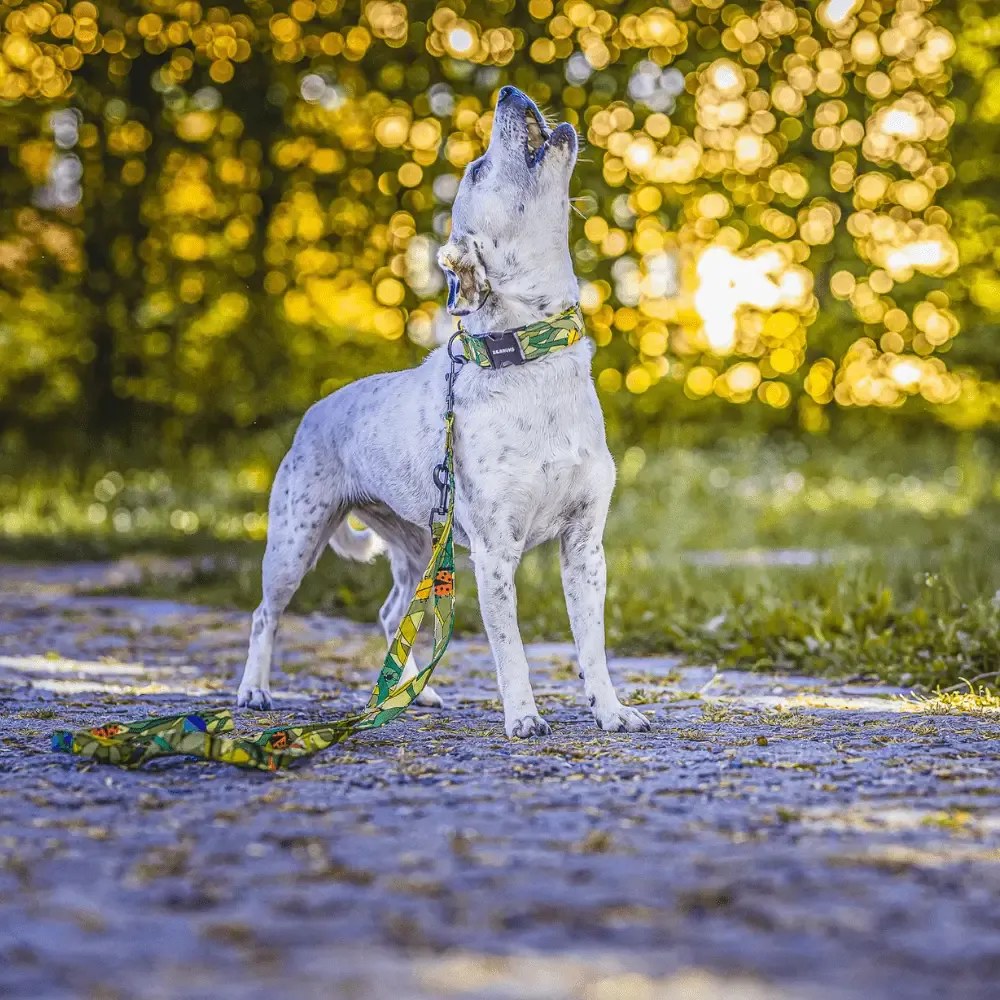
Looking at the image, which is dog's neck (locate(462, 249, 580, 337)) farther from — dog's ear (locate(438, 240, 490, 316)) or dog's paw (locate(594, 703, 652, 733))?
dog's paw (locate(594, 703, 652, 733))

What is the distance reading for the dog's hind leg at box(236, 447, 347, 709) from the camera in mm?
5438

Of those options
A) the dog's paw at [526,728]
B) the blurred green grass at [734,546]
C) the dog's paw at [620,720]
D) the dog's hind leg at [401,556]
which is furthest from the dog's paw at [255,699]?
the blurred green grass at [734,546]

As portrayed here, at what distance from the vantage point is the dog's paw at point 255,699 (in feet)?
16.8

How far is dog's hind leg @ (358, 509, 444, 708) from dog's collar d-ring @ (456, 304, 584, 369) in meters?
1.10

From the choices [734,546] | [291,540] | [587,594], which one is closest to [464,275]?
[587,594]

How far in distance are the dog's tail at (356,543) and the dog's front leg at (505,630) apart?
1.44 m

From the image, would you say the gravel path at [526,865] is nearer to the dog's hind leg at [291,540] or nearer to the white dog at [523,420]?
the white dog at [523,420]

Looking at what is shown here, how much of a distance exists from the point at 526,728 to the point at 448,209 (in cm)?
1184

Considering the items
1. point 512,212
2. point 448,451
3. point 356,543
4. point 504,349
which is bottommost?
point 356,543

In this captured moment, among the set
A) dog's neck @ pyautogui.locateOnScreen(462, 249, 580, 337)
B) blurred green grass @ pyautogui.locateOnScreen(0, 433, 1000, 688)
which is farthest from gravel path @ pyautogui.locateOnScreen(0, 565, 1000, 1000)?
blurred green grass @ pyautogui.locateOnScreen(0, 433, 1000, 688)

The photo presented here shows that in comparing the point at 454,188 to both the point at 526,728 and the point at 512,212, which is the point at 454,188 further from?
the point at 526,728

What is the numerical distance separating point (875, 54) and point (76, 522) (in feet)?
34.3

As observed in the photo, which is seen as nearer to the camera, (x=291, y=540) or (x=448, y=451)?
(x=448, y=451)

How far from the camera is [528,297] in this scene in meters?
4.45
